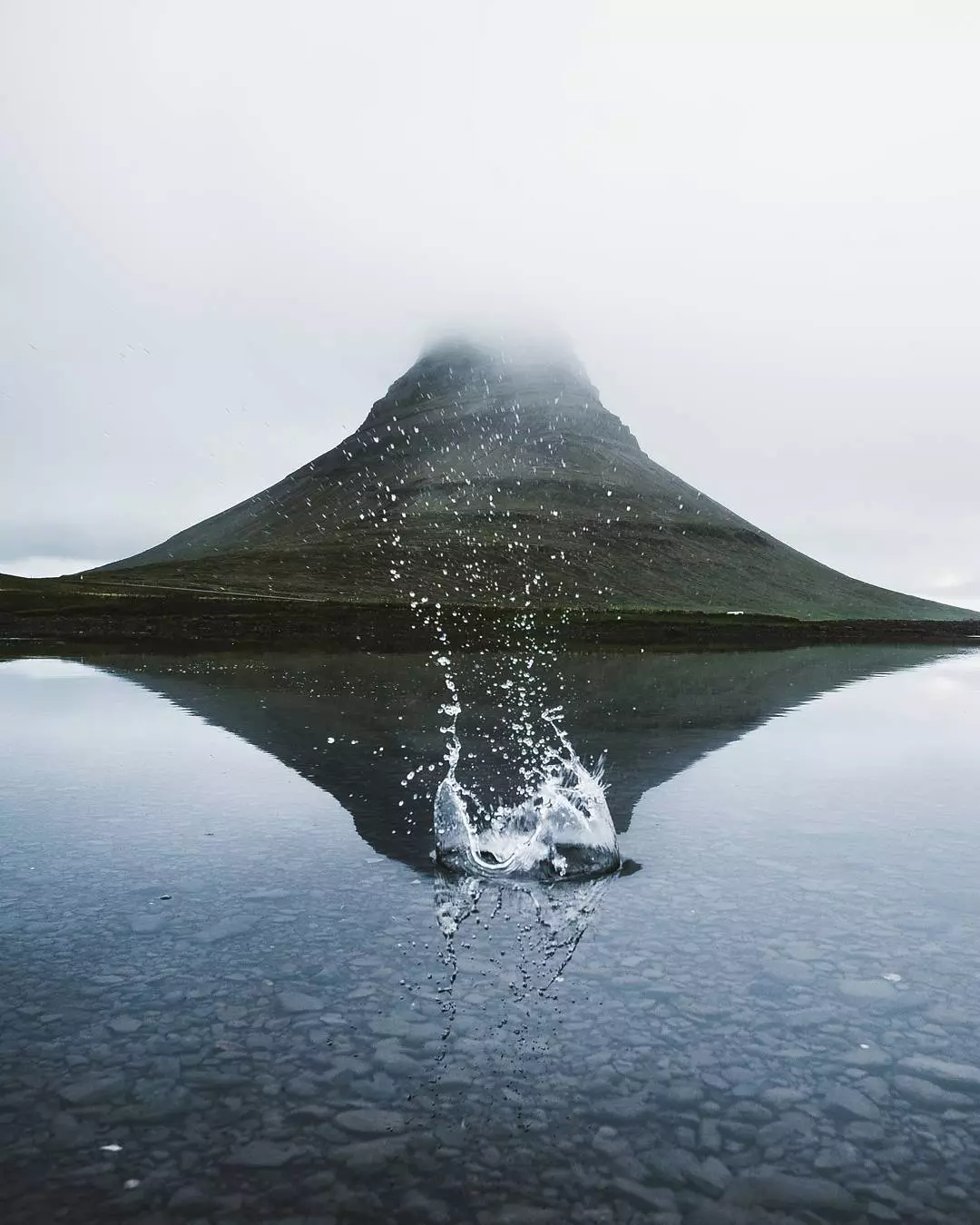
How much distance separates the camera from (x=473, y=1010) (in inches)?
352

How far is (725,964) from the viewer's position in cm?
1013

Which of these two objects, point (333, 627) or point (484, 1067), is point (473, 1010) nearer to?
point (484, 1067)

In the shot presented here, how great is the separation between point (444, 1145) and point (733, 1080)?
2.41 metres

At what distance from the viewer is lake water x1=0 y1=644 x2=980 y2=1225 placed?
6422 mm

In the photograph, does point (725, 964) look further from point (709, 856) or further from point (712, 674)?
point (712, 674)

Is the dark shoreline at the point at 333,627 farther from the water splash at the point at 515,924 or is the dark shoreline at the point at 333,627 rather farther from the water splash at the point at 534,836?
the water splash at the point at 515,924

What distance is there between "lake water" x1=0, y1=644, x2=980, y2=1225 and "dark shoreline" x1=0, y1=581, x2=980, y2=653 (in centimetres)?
5821

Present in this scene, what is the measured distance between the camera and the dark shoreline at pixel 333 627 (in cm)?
8588

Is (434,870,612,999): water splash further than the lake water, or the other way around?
(434,870,612,999): water splash

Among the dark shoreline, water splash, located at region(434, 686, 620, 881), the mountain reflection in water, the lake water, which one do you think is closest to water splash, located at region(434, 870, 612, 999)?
the lake water

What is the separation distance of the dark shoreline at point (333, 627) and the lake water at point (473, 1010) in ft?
191

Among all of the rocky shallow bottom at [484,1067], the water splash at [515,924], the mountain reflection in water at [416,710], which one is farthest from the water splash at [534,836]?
the rocky shallow bottom at [484,1067]

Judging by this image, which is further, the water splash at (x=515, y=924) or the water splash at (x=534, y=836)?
the water splash at (x=534, y=836)

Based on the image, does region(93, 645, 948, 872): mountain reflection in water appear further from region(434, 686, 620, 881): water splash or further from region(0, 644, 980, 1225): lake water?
region(434, 686, 620, 881): water splash
